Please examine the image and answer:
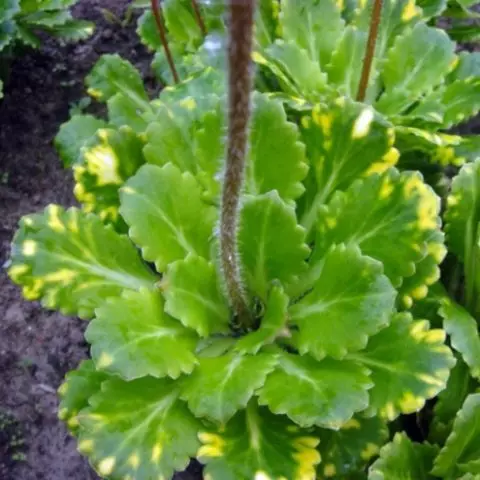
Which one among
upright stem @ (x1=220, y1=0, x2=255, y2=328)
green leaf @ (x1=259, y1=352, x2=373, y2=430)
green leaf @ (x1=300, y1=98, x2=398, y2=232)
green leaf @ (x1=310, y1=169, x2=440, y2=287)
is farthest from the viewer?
green leaf @ (x1=300, y1=98, x2=398, y2=232)

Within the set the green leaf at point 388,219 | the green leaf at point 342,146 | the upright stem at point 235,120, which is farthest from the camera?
the green leaf at point 342,146

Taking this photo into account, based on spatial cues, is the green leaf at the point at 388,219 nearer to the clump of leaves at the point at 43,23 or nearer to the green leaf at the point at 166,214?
the green leaf at the point at 166,214

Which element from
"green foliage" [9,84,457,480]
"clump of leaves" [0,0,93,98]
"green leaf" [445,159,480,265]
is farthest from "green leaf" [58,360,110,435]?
"clump of leaves" [0,0,93,98]

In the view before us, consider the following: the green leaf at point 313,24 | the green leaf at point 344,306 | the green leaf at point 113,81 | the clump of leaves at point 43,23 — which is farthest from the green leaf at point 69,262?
the clump of leaves at point 43,23

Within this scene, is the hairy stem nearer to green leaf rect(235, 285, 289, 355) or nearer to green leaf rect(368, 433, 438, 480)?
green leaf rect(235, 285, 289, 355)

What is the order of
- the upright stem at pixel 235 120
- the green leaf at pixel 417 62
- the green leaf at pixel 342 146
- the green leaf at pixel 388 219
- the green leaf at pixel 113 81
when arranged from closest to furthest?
the upright stem at pixel 235 120 → the green leaf at pixel 388 219 → the green leaf at pixel 342 146 → the green leaf at pixel 417 62 → the green leaf at pixel 113 81
